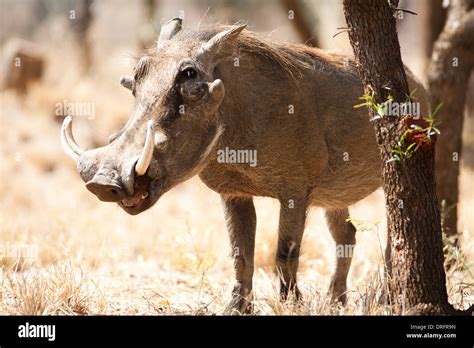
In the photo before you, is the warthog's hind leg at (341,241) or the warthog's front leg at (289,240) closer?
the warthog's front leg at (289,240)

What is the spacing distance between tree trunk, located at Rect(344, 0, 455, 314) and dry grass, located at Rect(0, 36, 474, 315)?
0.72 feet

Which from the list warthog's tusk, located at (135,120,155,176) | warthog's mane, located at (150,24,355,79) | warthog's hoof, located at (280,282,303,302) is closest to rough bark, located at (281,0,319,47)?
warthog's mane, located at (150,24,355,79)

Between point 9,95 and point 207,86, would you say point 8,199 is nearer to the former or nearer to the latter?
point 9,95

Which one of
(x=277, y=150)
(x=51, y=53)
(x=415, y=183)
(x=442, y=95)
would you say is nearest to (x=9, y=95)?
(x=51, y=53)

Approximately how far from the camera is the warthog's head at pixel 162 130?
4.00 metres

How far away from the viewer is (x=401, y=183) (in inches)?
167

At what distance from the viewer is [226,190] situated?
495cm

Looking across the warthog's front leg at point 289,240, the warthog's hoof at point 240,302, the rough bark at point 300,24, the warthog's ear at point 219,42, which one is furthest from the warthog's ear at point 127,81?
the rough bark at point 300,24

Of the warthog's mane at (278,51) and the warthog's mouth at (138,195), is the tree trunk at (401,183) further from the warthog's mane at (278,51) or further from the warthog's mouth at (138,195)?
the warthog's mouth at (138,195)

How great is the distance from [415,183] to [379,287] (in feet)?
2.61

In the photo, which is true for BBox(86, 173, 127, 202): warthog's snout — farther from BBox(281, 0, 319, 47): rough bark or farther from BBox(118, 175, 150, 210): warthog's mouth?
BBox(281, 0, 319, 47): rough bark

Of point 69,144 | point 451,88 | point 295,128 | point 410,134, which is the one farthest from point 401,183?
point 451,88

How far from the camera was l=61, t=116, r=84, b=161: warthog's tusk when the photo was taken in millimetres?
4289

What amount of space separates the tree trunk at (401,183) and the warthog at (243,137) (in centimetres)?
76
